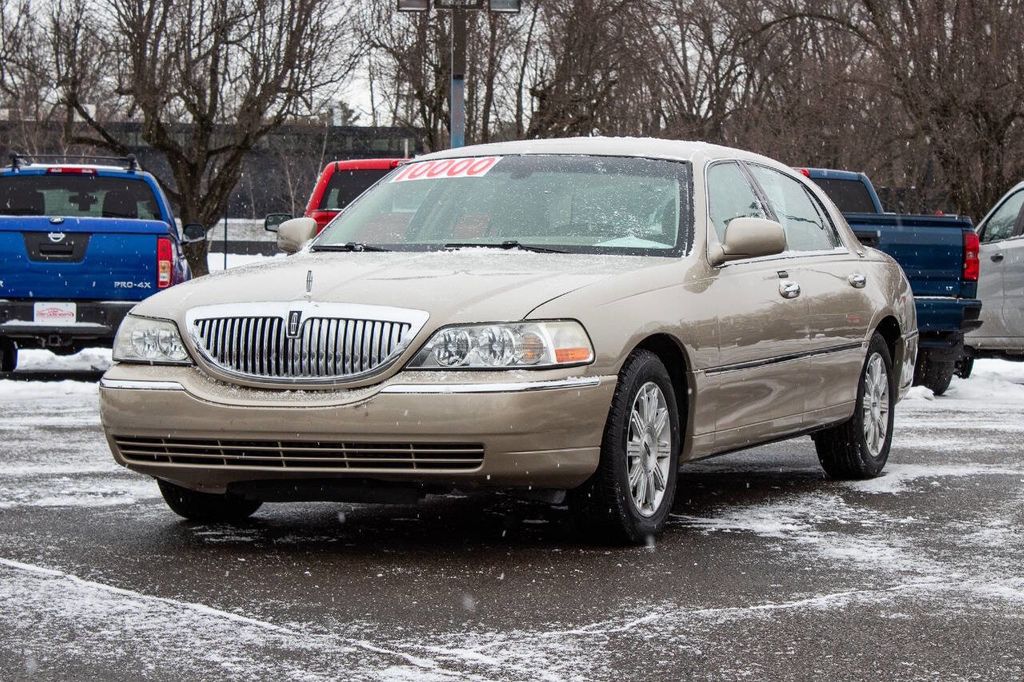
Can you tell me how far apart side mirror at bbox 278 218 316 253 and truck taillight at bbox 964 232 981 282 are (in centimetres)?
729

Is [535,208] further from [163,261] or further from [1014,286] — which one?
[1014,286]

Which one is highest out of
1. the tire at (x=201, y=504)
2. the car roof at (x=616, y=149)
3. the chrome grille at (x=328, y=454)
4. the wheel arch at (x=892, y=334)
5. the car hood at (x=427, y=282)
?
the car roof at (x=616, y=149)

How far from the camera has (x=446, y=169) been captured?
813 centimetres

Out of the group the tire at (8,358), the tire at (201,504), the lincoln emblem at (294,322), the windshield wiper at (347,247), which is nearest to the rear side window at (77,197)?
the tire at (8,358)

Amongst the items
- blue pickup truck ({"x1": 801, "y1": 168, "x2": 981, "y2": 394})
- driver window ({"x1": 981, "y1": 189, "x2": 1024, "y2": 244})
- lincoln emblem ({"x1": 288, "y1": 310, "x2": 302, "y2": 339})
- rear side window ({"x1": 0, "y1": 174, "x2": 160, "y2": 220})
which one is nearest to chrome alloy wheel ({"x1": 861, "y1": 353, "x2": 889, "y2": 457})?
lincoln emblem ({"x1": 288, "y1": 310, "x2": 302, "y2": 339})

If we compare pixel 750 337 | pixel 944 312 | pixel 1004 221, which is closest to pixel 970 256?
pixel 944 312

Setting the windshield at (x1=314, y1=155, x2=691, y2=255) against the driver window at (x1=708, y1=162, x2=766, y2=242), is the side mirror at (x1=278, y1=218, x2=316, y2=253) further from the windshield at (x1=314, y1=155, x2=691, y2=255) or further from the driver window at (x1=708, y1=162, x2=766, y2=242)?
the driver window at (x1=708, y1=162, x2=766, y2=242)

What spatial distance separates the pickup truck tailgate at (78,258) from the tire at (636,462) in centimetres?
863

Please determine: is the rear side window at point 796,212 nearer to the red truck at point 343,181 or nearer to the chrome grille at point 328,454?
the chrome grille at point 328,454

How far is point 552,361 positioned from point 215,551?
146 centimetres

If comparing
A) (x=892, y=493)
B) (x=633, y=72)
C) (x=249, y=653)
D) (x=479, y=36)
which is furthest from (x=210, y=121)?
(x=249, y=653)

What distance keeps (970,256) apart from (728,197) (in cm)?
657

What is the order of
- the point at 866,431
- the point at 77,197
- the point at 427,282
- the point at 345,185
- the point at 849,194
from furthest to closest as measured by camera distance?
the point at 345,185 < the point at 849,194 < the point at 77,197 < the point at 866,431 < the point at 427,282

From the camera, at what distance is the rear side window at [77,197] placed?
618 inches
